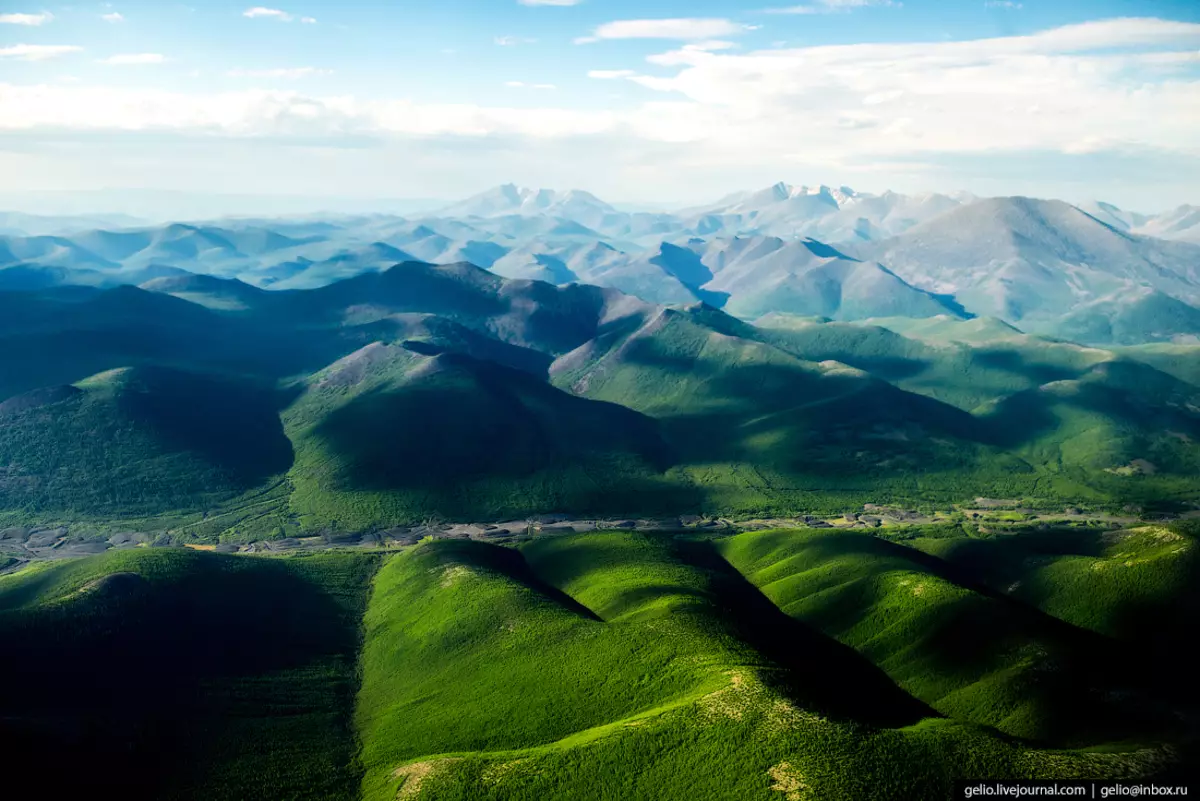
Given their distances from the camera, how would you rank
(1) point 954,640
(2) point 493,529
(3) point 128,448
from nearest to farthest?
1. (1) point 954,640
2. (2) point 493,529
3. (3) point 128,448

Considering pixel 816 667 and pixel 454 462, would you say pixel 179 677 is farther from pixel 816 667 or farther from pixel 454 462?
pixel 454 462

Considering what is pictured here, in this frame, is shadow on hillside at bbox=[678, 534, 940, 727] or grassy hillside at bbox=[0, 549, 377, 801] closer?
grassy hillside at bbox=[0, 549, 377, 801]

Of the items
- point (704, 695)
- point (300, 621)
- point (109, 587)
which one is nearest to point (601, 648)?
point (704, 695)

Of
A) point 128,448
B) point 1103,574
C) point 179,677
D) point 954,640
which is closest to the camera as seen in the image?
point 179,677

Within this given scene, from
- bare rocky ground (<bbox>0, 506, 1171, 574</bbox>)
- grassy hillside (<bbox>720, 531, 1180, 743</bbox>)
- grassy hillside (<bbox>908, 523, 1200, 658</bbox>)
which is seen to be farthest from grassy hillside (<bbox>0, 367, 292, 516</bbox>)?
grassy hillside (<bbox>908, 523, 1200, 658</bbox>)

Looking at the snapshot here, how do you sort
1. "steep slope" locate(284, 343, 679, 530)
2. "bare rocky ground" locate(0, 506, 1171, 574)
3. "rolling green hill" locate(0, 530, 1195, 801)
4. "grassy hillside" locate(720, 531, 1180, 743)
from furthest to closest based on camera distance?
"steep slope" locate(284, 343, 679, 530)
"bare rocky ground" locate(0, 506, 1171, 574)
"grassy hillside" locate(720, 531, 1180, 743)
"rolling green hill" locate(0, 530, 1195, 801)

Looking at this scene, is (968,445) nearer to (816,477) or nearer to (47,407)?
(816,477)

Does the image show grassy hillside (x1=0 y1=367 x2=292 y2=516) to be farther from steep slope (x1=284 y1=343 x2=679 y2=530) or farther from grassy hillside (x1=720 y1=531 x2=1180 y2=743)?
grassy hillside (x1=720 y1=531 x2=1180 y2=743)

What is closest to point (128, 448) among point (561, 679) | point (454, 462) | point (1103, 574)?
point (454, 462)

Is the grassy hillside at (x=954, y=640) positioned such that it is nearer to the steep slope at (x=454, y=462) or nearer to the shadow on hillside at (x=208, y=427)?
the steep slope at (x=454, y=462)
